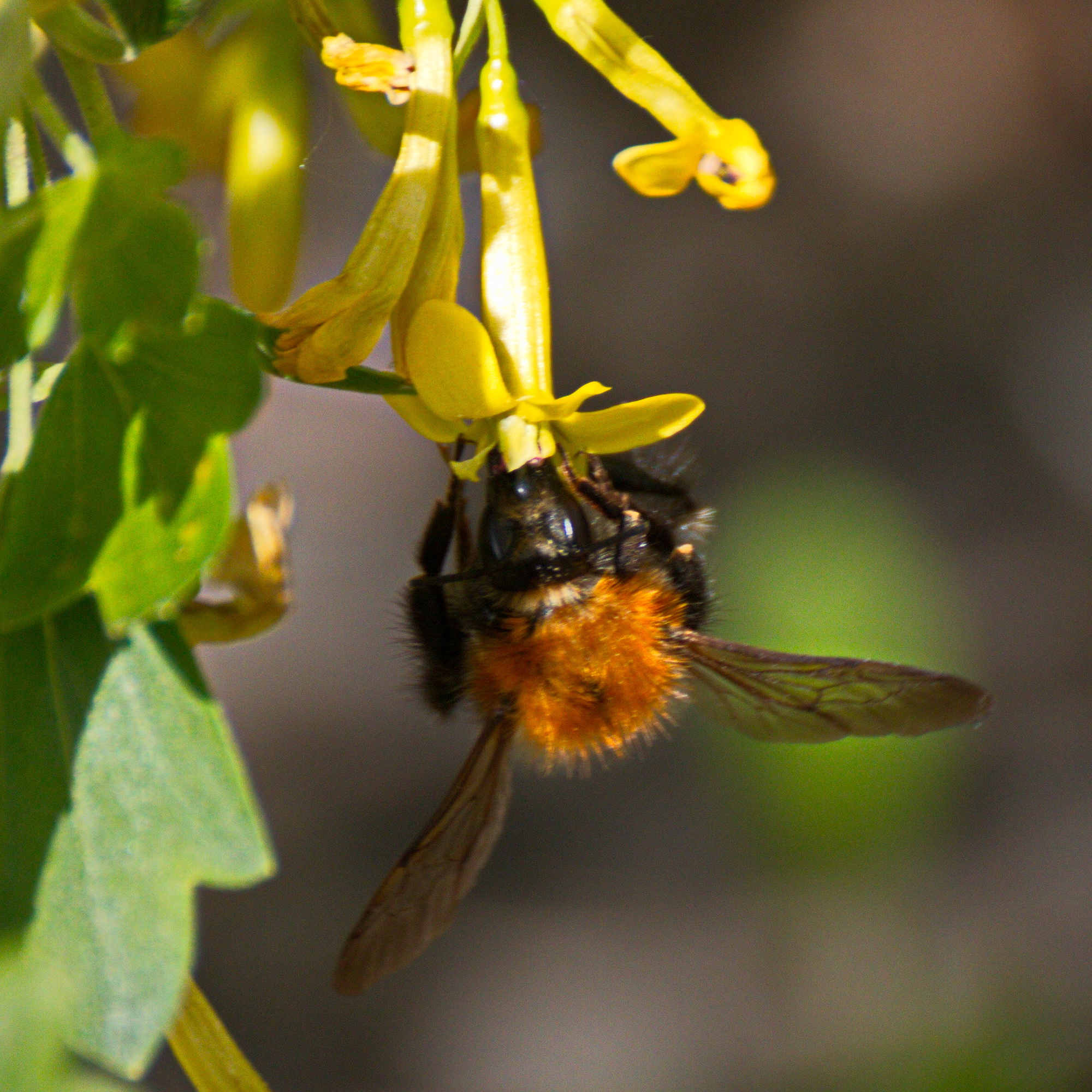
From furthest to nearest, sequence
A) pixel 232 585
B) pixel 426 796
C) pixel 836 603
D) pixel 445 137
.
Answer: pixel 426 796, pixel 836 603, pixel 232 585, pixel 445 137

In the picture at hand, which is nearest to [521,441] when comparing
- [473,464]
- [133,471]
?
[473,464]

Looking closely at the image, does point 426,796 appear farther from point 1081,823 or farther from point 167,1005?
point 167,1005

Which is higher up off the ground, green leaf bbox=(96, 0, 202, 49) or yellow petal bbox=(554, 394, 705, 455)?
green leaf bbox=(96, 0, 202, 49)

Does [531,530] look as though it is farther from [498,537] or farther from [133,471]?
[133,471]

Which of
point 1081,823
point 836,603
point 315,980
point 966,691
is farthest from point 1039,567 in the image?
point 966,691

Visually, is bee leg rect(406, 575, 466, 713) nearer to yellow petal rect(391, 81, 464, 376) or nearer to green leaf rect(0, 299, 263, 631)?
yellow petal rect(391, 81, 464, 376)

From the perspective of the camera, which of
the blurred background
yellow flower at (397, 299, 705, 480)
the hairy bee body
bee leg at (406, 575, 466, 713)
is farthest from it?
the blurred background

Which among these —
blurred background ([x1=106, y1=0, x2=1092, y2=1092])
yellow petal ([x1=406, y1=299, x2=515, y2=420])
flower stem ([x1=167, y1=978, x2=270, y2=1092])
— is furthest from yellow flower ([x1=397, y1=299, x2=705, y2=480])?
blurred background ([x1=106, y1=0, x2=1092, y2=1092])
